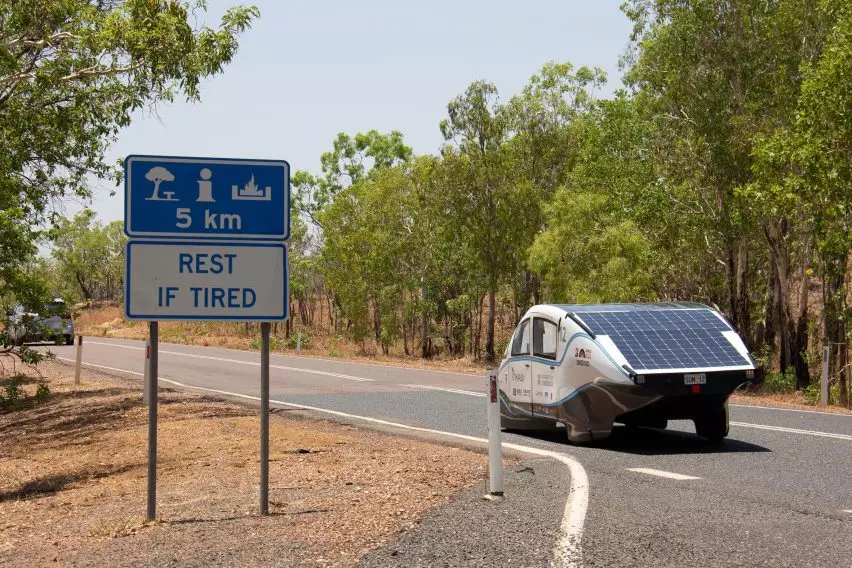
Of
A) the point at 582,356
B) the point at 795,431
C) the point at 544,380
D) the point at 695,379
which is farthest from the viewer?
the point at 795,431

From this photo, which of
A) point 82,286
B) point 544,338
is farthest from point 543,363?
point 82,286

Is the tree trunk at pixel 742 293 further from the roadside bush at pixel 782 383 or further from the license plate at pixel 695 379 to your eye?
the license plate at pixel 695 379

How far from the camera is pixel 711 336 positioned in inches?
460

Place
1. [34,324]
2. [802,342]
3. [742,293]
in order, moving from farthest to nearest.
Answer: [742,293] → [802,342] → [34,324]

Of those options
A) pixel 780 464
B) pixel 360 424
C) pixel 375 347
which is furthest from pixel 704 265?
pixel 780 464

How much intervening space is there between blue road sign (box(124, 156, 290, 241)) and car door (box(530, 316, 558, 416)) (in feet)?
17.0

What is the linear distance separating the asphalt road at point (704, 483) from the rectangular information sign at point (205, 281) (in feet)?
9.13

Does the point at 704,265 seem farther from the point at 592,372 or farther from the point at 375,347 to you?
the point at 592,372

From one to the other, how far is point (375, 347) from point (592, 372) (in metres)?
37.1

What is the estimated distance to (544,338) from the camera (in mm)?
12242

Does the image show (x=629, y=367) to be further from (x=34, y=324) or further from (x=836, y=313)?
(x=34, y=324)

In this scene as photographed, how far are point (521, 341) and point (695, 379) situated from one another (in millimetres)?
2537

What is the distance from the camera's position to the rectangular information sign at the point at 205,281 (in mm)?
7500

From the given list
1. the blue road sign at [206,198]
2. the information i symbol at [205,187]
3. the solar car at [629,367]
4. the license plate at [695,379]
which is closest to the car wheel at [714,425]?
the solar car at [629,367]
